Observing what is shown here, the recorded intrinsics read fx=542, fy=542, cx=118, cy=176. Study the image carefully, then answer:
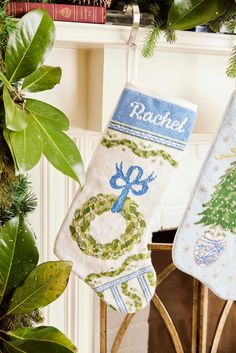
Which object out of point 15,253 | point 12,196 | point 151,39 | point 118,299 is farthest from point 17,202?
Result: point 151,39

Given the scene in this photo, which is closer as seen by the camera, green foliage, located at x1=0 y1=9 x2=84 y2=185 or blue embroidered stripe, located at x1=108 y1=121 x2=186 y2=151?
green foliage, located at x1=0 y1=9 x2=84 y2=185

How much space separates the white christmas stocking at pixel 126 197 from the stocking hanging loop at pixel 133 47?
7 cm

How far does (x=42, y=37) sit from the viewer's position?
0.99m

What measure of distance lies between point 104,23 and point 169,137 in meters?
0.29

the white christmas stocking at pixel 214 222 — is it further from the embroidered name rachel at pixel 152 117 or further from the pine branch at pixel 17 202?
the pine branch at pixel 17 202

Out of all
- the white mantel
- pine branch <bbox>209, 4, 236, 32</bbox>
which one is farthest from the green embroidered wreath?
pine branch <bbox>209, 4, 236, 32</bbox>

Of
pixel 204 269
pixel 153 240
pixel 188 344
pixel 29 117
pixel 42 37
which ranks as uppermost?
pixel 42 37

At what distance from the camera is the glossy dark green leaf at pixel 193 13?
45.5 inches

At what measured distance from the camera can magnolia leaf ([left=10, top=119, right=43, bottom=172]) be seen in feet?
3.11

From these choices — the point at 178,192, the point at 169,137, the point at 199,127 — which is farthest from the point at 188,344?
the point at 169,137

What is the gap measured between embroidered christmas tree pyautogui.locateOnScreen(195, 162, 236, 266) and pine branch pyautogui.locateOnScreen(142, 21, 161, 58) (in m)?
0.33

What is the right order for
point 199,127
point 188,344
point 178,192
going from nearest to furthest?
point 199,127 < point 178,192 < point 188,344

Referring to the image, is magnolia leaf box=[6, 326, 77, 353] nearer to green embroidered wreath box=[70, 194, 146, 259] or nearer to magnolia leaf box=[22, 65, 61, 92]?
green embroidered wreath box=[70, 194, 146, 259]

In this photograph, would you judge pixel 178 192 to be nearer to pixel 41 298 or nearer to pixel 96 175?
pixel 96 175
